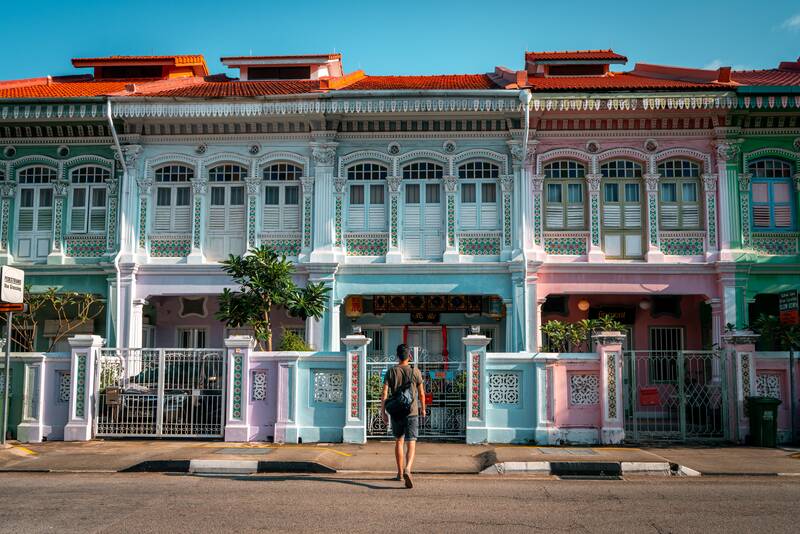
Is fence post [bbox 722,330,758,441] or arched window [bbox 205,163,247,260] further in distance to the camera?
arched window [bbox 205,163,247,260]

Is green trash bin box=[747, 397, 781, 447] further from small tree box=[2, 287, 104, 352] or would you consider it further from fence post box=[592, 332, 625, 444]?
small tree box=[2, 287, 104, 352]

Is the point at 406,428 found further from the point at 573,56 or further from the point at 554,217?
the point at 573,56

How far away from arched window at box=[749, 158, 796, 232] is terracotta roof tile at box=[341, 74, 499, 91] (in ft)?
21.9

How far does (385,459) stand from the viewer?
1227 cm

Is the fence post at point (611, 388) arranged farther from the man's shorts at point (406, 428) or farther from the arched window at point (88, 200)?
the arched window at point (88, 200)

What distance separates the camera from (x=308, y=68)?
907 inches

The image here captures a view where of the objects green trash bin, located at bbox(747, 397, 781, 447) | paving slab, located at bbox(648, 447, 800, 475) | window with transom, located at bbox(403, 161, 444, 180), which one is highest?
window with transom, located at bbox(403, 161, 444, 180)

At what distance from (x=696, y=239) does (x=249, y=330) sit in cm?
1073

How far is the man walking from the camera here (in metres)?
10.1

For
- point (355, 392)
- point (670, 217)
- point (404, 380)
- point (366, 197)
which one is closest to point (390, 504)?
point (404, 380)

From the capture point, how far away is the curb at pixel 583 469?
1132 centimetres

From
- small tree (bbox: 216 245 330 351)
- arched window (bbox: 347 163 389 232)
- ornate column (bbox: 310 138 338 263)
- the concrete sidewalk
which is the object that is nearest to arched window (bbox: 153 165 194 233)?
ornate column (bbox: 310 138 338 263)

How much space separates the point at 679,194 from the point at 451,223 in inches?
219

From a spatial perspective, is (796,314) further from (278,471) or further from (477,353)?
(278,471)
